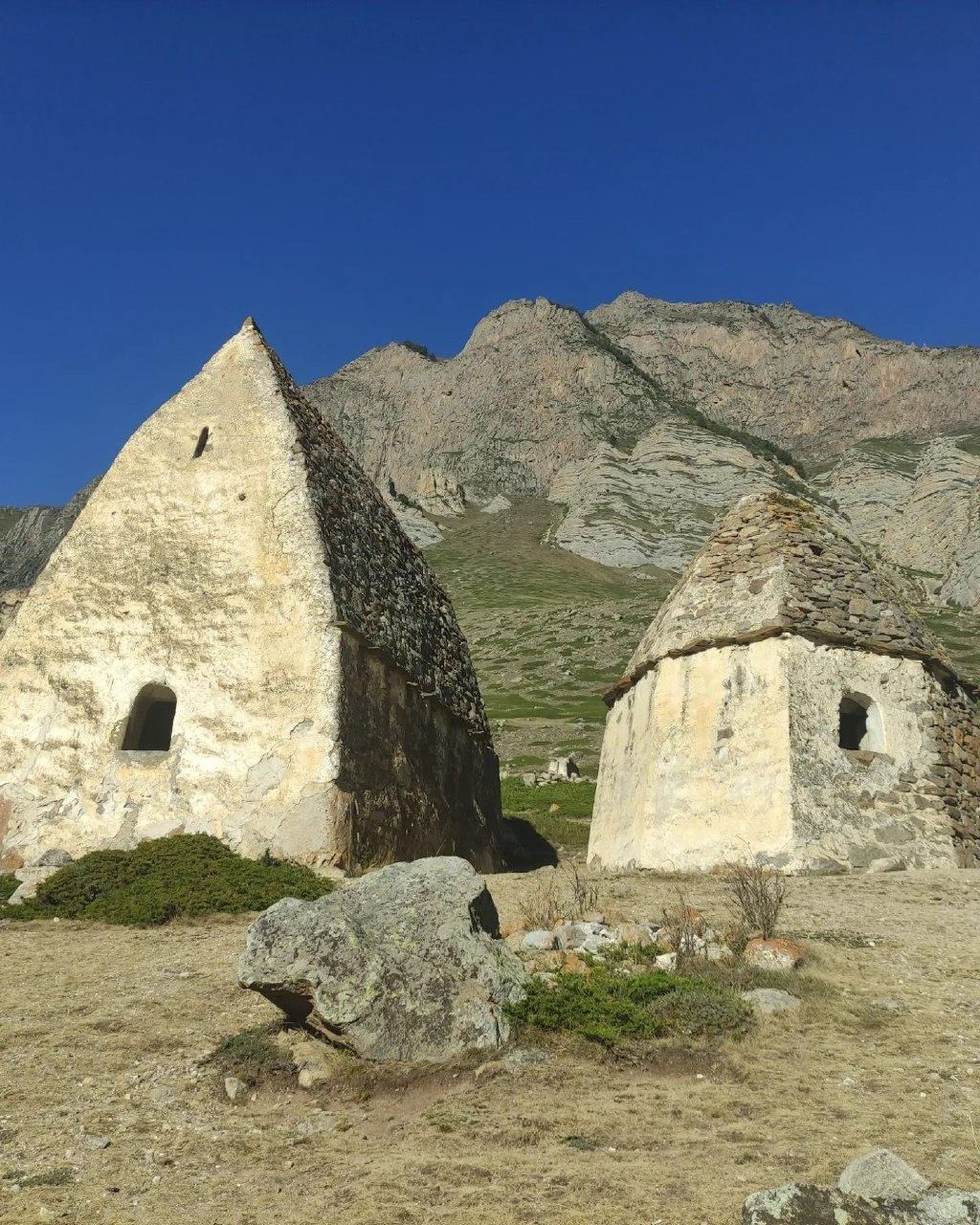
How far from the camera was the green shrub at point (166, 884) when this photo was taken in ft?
34.9

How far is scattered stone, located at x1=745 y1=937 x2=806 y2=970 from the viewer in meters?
7.89

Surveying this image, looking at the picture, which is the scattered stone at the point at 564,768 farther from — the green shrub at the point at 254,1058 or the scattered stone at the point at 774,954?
the green shrub at the point at 254,1058

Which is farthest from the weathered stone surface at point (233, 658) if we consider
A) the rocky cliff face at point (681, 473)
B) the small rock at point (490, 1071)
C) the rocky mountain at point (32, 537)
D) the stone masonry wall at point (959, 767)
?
the rocky mountain at point (32, 537)

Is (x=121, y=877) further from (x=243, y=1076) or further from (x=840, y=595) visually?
(x=840, y=595)

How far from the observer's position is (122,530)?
1488 cm

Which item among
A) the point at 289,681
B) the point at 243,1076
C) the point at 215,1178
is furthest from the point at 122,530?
the point at 215,1178

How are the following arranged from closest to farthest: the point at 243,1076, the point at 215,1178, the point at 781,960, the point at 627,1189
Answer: the point at 627,1189
the point at 215,1178
the point at 243,1076
the point at 781,960

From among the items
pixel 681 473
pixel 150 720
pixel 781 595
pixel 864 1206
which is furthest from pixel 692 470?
pixel 864 1206

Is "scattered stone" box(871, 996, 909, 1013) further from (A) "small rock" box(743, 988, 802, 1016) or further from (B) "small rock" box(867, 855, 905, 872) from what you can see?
(B) "small rock" box(867, 855, 905, 872)

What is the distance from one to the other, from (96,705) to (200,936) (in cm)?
489

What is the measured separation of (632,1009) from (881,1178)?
2.70 m

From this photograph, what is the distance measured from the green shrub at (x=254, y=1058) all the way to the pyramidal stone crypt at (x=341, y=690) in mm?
5078

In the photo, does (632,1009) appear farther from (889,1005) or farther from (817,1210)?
(817,1210)

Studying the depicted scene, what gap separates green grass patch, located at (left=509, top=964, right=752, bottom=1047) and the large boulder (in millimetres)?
238
